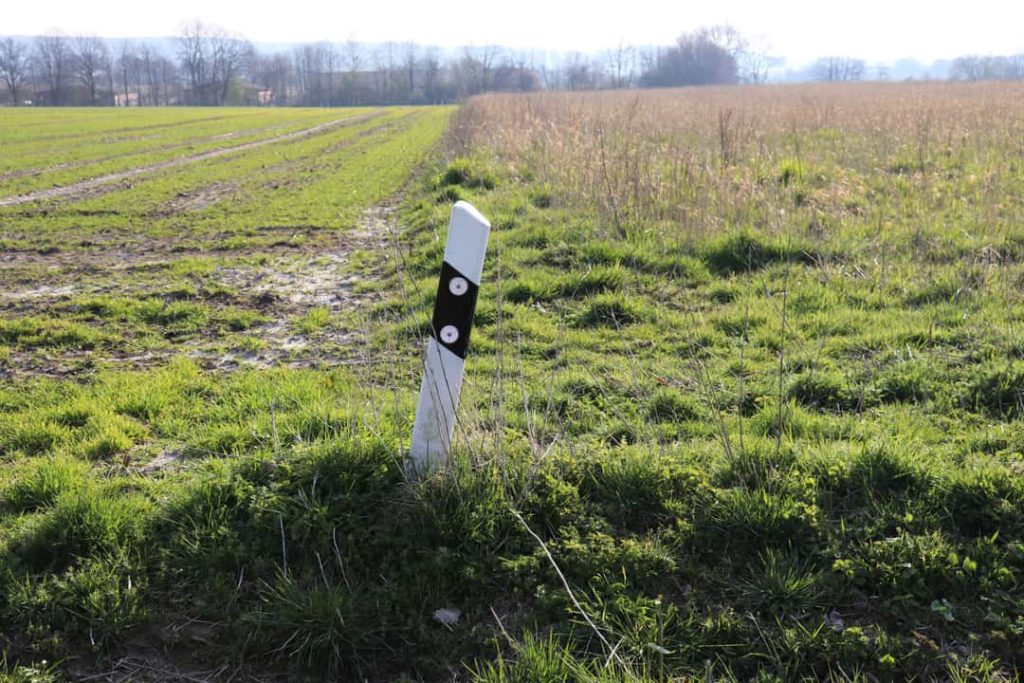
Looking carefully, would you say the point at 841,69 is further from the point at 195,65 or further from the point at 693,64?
the point at 195,65

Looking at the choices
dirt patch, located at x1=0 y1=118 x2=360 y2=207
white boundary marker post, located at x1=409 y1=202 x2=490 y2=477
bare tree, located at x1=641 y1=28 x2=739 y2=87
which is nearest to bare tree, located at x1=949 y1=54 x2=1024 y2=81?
bare tree, located at x1=641 y1=28 x2=739 y2=87

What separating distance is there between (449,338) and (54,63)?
143909mm

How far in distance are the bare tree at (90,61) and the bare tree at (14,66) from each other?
7421 mm

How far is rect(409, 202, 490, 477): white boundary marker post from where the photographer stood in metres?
3.15

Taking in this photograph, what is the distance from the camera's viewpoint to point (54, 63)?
120 m

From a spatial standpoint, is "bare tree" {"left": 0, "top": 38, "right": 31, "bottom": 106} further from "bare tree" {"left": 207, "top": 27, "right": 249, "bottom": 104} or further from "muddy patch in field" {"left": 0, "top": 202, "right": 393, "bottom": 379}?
"muddy patch in field" {"left": 0, "top": 202, "right": 393, "bottom": 379}

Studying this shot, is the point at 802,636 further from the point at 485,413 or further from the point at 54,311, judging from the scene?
the point at 54,311

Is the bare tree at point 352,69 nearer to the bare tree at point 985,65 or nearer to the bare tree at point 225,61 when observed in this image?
the bare tree at point 225,61

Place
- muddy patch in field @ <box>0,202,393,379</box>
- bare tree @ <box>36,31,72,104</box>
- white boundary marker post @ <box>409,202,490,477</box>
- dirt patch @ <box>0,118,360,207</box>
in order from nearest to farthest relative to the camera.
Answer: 1. white boundary marker post @ <box>409,202,490,477</box>
2. muddy patch in field @ <box>0,202,393,379</box>
3. dirt patch @ <box>0,118,360,207</box>
4. bare tree @ <box>36,31,72,104</box>

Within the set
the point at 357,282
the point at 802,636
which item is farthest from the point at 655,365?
the point at 357,282

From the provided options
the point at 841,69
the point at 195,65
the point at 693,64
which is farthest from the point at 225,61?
the point at 841,69

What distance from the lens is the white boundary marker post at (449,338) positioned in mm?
3150

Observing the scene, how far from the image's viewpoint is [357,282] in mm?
8141

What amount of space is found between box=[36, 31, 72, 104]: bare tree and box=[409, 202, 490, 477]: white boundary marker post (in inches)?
4697
